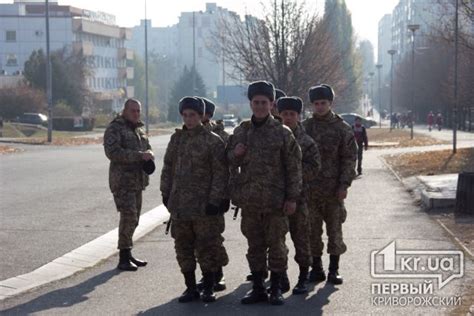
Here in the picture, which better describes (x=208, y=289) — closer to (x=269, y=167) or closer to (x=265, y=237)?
(x=265, y=237)

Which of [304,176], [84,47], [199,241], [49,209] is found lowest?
[49,209]

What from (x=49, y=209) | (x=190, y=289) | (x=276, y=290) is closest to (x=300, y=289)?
(x=276, y=290)

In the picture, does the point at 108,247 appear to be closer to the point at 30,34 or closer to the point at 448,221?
the point at 448,221

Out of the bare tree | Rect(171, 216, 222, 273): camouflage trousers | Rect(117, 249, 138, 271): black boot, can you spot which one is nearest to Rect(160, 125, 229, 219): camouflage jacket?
Rect(171, 216, 222, 273): camouflage trousers

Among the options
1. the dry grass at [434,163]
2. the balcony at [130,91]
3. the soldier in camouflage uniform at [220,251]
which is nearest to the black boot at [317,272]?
the soldier in camouflage uniform at [220,251]

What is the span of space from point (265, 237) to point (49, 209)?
8995 mm

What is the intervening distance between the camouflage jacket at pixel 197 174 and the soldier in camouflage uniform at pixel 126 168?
67.7 inches

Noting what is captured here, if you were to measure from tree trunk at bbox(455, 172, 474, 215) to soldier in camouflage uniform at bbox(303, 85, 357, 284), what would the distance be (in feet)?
19.1

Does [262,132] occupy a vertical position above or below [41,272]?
above

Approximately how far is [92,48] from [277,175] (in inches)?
4038

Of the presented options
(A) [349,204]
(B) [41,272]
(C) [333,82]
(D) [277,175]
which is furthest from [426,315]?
(C) [333,82]

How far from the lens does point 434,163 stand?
2583 centimetres

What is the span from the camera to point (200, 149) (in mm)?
8031

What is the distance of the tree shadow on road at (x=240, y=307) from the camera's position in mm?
7656
